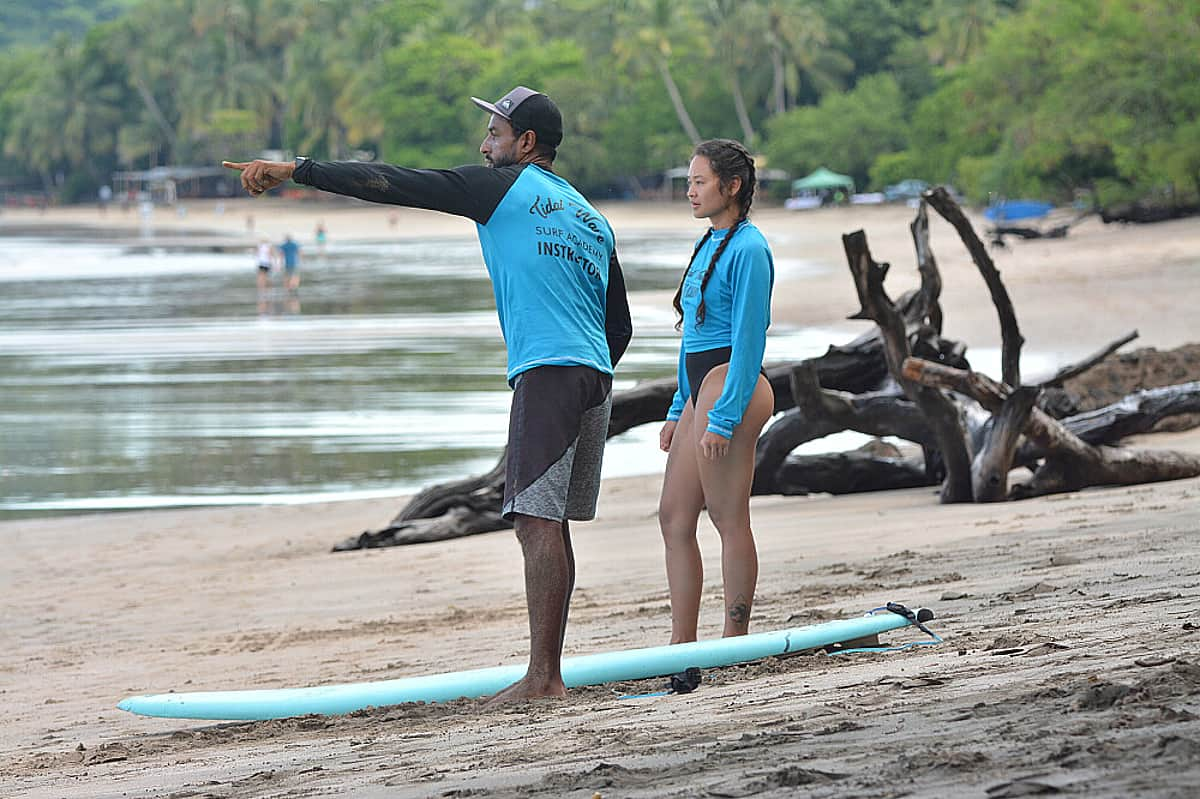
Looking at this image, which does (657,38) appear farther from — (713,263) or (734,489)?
(734,489)

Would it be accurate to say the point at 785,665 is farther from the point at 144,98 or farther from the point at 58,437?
the point at 144,98

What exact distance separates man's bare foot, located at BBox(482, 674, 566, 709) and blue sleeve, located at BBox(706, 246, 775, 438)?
0.95m

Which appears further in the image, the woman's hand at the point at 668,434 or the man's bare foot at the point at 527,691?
the woman's hand at the point at 668,434

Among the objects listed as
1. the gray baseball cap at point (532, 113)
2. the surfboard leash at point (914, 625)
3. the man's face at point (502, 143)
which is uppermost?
the gray baseball cap at point (532, 113)

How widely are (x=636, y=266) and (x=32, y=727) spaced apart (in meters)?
35.4

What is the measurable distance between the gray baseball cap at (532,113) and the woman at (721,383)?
530 mm

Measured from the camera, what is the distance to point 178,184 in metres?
124

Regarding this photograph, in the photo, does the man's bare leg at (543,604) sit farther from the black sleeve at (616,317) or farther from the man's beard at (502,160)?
the man's beard at (502,160)

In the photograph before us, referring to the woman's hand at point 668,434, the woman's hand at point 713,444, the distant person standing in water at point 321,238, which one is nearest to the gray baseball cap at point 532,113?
the woman's hand at point 713,444

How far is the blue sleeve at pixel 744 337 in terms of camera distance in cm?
473

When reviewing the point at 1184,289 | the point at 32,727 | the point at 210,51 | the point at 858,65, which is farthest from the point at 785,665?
the point at 210,51

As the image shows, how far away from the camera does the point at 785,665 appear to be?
15.0 ft

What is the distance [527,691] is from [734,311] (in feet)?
4.47

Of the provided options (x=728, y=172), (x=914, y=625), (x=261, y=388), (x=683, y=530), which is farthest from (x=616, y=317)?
(x=261, y=388)
